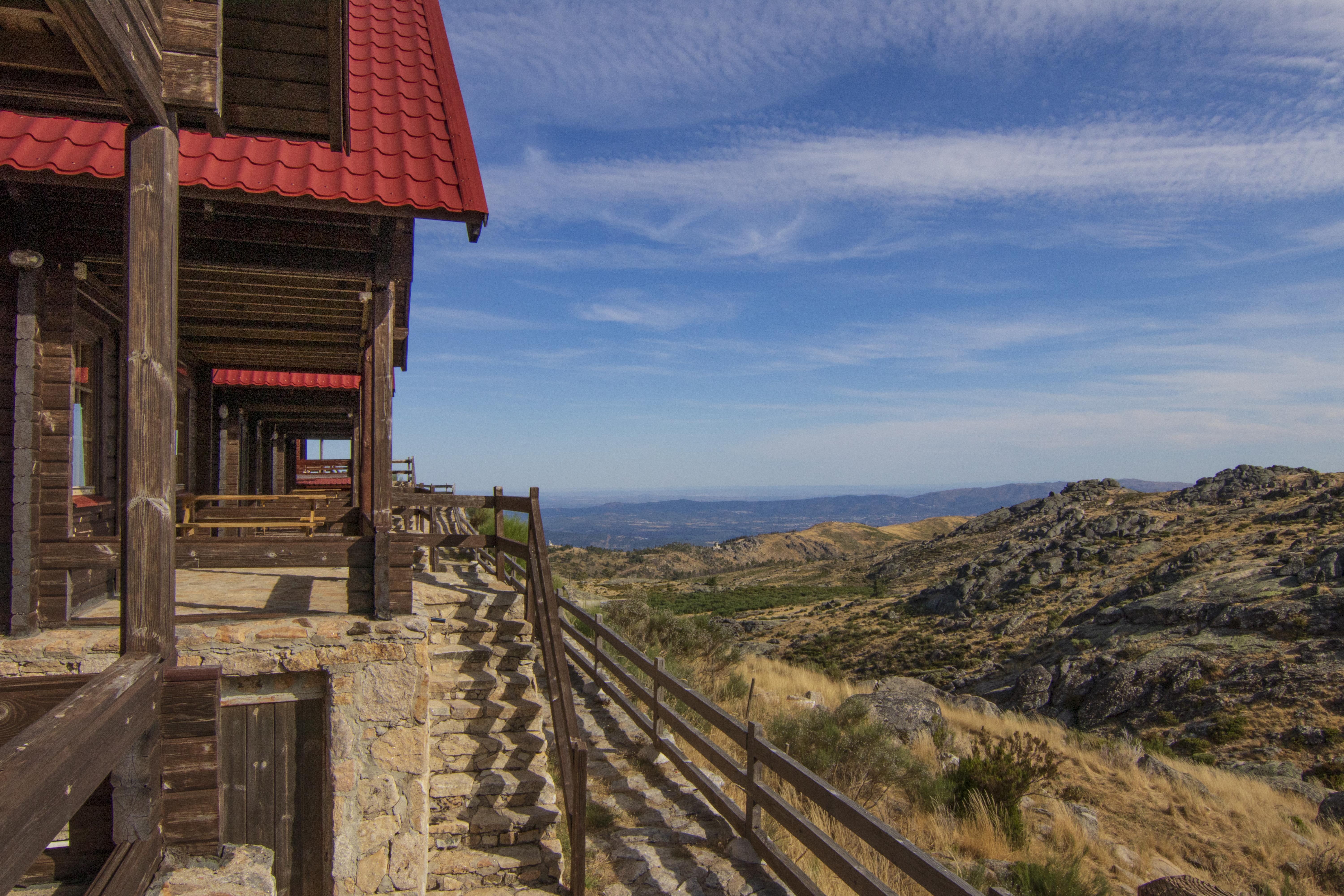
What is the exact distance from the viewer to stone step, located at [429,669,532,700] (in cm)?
661

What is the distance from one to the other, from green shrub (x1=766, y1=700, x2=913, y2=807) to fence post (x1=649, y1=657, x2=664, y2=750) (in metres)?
1.83

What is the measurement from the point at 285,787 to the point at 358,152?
467cm

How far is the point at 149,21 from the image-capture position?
2961mm

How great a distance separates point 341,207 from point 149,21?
2.17m

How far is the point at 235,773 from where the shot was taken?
511 centimetres

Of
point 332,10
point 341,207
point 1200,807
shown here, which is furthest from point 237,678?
point 1200,807

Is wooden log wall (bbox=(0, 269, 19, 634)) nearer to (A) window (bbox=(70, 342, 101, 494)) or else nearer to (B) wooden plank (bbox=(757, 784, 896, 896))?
(A) window (bbox=(70, 342, 101, 494))

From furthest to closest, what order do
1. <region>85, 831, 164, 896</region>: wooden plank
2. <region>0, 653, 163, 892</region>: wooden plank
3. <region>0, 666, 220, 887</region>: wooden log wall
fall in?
1. <region>0, 666, 220, 887</region>: wooden log wall
2. <region>85, 831, 164, 896</region>: wooden plank
3. <region>0, 653, 163, 892</region>: wooden plank

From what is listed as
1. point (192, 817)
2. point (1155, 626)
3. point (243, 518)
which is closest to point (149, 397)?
point (192, 817)

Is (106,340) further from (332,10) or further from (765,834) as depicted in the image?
(765,834)

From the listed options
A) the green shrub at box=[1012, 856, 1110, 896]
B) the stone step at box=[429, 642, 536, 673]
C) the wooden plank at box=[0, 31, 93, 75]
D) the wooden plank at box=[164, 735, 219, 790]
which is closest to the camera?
the wooden plank at box=[164, 735, 219, 790]

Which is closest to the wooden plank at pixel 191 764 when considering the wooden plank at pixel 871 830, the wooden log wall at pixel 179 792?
the wooden log wall at pixel 179 792

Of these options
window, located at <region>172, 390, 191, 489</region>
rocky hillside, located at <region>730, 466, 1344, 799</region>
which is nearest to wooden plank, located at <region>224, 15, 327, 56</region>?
window, located at <region>172, 390, 191, 489</region>

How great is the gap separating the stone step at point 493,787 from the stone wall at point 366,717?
26.5 inches
